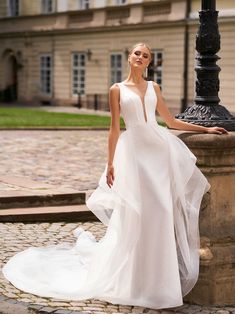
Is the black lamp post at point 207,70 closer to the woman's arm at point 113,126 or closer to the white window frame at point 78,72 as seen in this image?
the woman's arm at point 113,126

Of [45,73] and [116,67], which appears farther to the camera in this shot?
[45,73]

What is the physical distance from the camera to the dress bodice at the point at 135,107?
6.17 metres

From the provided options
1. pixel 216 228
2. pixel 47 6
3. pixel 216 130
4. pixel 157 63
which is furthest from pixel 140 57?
pixel 47 6

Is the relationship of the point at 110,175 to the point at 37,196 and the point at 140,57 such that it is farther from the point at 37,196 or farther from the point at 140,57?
the point at 37,196

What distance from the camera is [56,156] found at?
647 inches

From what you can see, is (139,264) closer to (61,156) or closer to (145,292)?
(145,292)

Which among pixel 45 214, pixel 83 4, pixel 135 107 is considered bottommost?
pixel 45 214

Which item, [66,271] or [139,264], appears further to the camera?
[66,271]

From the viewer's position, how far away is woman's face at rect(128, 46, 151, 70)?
6.25m

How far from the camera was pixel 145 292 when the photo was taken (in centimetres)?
612

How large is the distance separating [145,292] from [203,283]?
490mm

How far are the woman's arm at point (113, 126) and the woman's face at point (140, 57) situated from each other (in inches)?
9.5

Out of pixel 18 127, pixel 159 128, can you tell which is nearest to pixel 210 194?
pixel 159 128

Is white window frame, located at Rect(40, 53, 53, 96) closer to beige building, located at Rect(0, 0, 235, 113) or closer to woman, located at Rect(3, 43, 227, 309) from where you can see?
beige building, located at Rect(0, 0, 235, 113)
